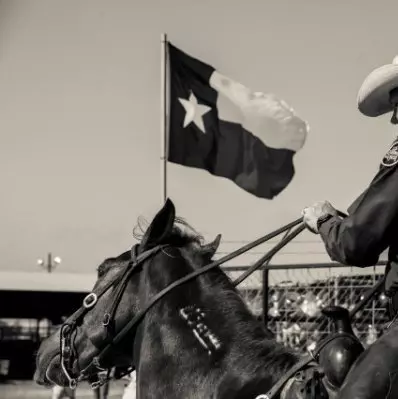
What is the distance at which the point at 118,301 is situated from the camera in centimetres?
413

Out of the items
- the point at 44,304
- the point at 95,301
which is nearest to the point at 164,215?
the point at 95,301

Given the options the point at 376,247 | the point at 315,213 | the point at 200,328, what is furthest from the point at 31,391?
the point at 376,247

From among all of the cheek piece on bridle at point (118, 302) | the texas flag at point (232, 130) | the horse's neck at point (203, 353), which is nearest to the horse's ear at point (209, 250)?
the cheek piece on bridle at point (118, 302)

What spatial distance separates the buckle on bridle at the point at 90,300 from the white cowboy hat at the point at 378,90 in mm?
1629

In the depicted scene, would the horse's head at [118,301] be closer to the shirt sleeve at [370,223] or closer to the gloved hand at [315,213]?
the gloved hand at [315,213]

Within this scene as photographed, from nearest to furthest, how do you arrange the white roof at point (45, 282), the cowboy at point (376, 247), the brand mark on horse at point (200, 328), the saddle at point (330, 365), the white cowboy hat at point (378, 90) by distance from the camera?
the cowboy at point (376, 247)
the saddle at point (330, 365)
the white cowboy hat at point (378, 90)
the brand mark on horse at point (200, 328)
the white roof at point (45, 282)

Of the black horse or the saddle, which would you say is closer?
the saddle

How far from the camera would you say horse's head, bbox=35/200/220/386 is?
413cm

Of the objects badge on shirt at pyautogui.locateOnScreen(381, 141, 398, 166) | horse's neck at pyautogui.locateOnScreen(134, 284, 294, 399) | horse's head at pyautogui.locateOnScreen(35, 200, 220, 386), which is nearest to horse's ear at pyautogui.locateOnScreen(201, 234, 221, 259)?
horse's head at pyautogui.locateOnScreen(35, 200, 220, 386)

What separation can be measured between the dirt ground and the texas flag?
43.9 feet

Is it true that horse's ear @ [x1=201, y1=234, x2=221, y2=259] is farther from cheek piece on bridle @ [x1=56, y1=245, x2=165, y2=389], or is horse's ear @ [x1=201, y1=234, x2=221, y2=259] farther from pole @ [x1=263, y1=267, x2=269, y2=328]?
pole @ [x1=263, y1=267, x2=269, y2=328]

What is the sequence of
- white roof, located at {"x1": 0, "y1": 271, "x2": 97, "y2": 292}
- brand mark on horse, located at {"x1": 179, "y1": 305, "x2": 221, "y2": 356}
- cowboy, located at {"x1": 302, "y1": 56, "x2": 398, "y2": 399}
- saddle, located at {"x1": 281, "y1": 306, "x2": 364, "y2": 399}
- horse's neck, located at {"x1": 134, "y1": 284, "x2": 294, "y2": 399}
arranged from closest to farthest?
cowboy, located at {"x1": 302, "y1": 56, "x2": 398, "y2": 399}, saddle, located at {"x1": 281, "y1": 306, "x2": 364, "y2": 399}, horse's neck, located at {"x1": 134, "y1": 284, "x2": 294, "y2": 399}, brand mark on horse, located at {"x1": 179, "y1": 305, "x2": 221, "y2": 356}, white roof, located at {"x1": 0, "y1": 271, "x2": 97, "y2": 292}

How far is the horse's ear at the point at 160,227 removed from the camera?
4.09 m

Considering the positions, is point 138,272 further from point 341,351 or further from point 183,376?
point 341,351
